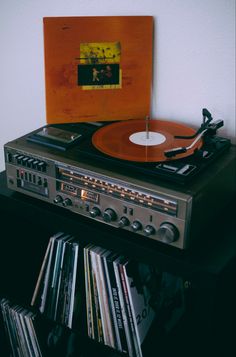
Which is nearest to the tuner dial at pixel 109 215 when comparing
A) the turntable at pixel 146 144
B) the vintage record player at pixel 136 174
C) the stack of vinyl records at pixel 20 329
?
the vintage record player at pixel 136 174

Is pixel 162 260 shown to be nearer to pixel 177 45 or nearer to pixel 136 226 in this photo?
pixel 136 226

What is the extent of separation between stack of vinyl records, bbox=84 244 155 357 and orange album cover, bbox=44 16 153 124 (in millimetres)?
379

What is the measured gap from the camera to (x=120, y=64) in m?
1.39

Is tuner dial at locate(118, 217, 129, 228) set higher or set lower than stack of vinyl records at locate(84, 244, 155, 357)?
higher

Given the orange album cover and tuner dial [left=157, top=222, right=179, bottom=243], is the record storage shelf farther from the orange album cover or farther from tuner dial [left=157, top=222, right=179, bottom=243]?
the orange album cover

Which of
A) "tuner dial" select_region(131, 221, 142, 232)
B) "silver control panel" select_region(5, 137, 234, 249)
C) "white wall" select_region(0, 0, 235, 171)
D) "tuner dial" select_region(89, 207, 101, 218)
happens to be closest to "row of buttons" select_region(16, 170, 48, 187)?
"silver control panel" select_region(5, 137, 234, 249)

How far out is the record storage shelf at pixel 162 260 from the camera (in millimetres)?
1072

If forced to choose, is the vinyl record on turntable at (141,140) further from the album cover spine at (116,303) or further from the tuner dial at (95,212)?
the album cover spine at (116,303)

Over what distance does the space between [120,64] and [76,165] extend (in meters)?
0.34

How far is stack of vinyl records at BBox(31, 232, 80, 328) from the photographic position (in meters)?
1.37

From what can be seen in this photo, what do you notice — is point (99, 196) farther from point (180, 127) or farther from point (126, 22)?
point (126, 22)

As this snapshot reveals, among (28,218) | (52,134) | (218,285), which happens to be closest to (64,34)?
(52,134)

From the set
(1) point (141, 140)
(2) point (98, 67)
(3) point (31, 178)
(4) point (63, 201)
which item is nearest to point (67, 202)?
(4) point (63, 201)

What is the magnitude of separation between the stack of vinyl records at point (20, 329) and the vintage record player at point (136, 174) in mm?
439
